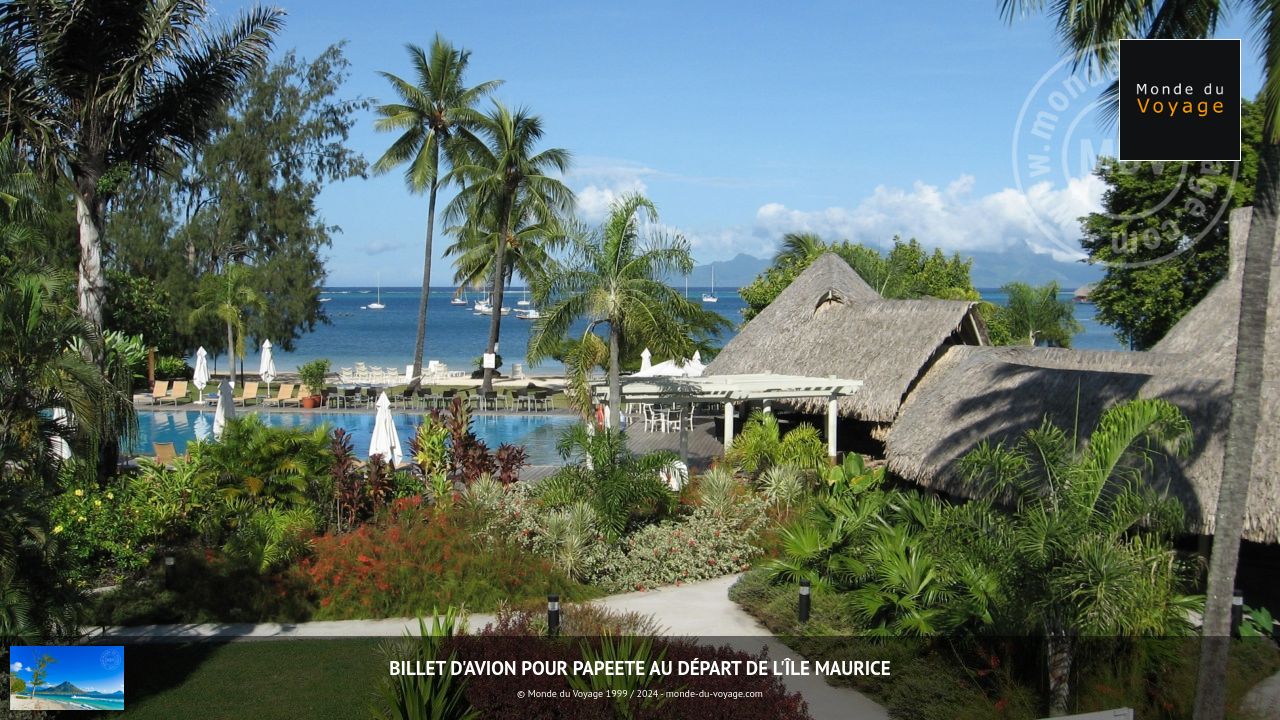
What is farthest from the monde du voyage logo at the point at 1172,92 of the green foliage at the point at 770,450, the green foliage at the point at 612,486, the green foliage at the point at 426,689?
the green foliage at the point at 770,450

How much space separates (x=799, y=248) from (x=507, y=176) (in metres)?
10.5

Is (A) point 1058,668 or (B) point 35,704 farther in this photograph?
(A) point 1058,668

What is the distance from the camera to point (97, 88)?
45.3 ft

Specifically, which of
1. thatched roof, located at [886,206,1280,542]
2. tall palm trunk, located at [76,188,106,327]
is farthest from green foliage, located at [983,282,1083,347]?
tall palm trunk, located at [76,188,106,327]

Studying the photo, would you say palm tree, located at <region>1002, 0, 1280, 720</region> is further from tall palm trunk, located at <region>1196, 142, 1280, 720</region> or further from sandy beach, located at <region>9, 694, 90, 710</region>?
sandy beach, located at <region>9, 694, 90, 710</region>

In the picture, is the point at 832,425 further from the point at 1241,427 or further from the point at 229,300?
the point at 229,300

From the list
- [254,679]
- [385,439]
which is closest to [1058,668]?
[254,679]

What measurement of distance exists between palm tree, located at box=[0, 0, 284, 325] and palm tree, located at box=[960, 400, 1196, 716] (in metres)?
11.6

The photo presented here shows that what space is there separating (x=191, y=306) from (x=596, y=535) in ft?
108

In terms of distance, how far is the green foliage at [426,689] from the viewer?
7.07 metres

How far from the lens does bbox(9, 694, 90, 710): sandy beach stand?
704cm

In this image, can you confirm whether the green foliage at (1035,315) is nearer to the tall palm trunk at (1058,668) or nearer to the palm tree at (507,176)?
the palm tree at (507,176)

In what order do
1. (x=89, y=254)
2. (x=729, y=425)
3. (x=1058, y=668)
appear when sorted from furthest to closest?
(x=729, y=425) → (x=89, y=254) → (x=1058, y=668)

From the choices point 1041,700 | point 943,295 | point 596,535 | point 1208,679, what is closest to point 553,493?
point 596,535
